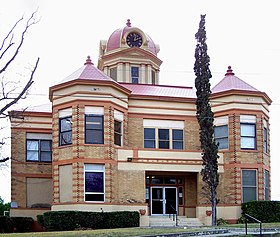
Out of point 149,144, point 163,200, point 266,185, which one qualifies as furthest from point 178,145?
point 266,185

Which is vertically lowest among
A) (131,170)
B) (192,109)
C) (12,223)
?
(12,223)

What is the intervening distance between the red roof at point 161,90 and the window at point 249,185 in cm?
655

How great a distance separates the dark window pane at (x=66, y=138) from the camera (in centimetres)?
3700

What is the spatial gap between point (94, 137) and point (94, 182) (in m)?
2.71

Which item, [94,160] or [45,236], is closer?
[45,236]

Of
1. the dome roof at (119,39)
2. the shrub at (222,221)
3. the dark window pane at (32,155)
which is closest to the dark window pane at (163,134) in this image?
the shrub at (222,221)

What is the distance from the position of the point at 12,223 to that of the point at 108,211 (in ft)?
21.6

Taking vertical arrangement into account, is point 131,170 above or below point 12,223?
above

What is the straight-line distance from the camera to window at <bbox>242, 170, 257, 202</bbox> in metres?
39.1

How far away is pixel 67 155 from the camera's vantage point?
3678 cm

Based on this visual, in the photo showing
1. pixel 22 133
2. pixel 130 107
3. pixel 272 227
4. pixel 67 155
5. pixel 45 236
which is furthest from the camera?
pixel 22 133

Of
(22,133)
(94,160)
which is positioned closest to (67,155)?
(94,160)

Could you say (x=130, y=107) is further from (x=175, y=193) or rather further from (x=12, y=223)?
(x=12, y=223)

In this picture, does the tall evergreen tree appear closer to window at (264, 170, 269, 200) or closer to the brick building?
the brick building
